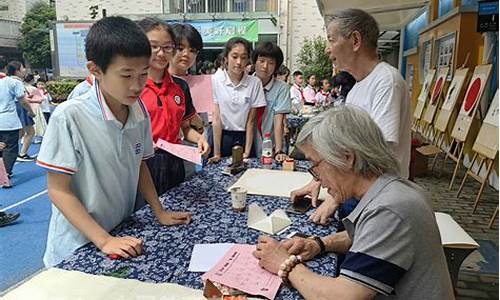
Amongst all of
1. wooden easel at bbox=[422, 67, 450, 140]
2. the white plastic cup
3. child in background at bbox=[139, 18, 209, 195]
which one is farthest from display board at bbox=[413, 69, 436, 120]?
the white plastic cup

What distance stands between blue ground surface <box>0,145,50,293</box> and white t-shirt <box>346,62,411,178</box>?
87.0 inches

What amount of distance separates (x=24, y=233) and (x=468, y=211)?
401cm

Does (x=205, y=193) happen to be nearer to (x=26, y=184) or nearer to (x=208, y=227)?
(x=208, y=227)

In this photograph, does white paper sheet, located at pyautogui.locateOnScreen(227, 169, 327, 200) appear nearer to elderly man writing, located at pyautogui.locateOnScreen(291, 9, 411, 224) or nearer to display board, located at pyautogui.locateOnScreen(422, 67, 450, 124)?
elderly man writing, located at pyautogui.locateOnScreen(291, 9, 411, 224)

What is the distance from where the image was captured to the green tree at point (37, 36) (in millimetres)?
17031

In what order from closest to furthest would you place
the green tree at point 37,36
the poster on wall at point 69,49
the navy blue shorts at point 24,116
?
the navy blue shorts at point 24,116 → the poster on wall at point 69,49 → the green tree at point 37,36

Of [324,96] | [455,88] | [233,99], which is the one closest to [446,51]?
[455,88]

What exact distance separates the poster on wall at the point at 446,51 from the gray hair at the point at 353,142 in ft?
17.6

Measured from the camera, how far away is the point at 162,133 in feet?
5.99

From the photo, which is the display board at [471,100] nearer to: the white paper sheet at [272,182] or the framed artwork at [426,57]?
the framed artwork at [426,57]

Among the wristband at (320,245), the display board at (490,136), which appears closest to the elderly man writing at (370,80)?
the wristband at (320,245)

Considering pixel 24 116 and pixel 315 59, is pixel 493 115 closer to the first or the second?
pixel 24 116

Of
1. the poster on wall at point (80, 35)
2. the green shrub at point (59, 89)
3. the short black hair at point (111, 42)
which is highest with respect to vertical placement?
the poster on wall at point (80, 35)

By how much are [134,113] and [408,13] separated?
7.98m
